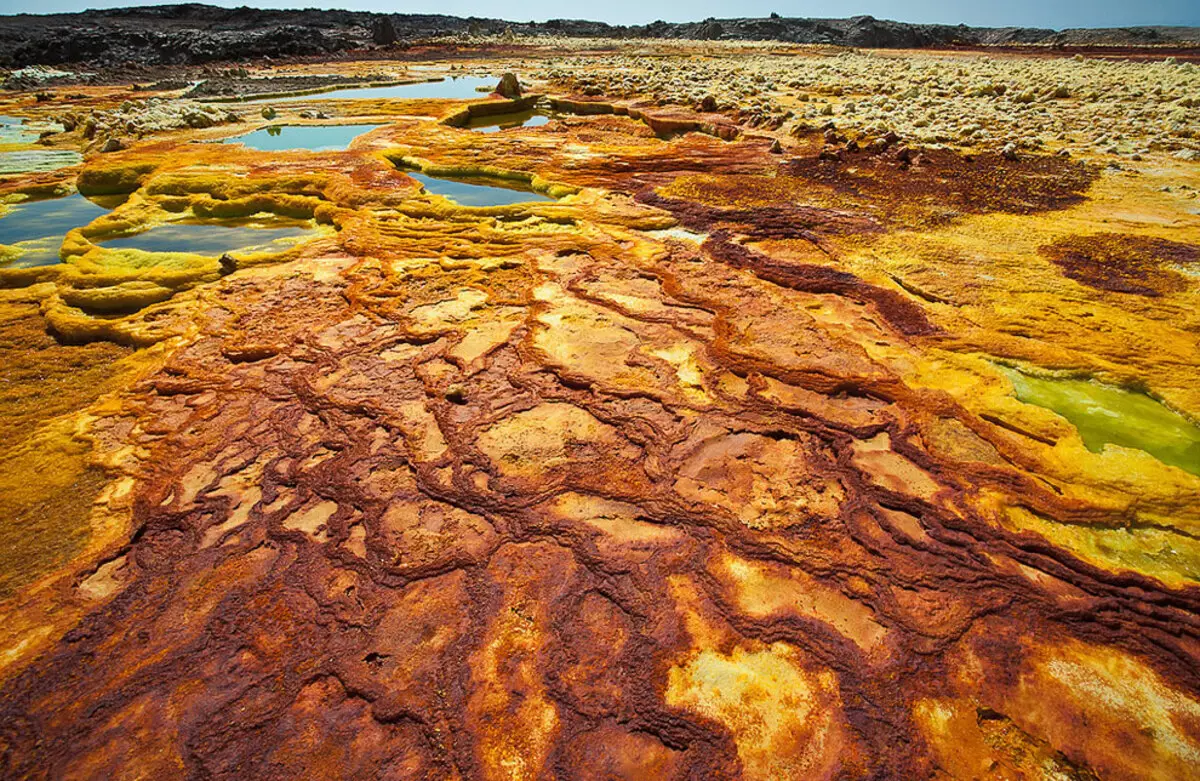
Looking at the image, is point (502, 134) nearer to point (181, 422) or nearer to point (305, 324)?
point (305, 324)

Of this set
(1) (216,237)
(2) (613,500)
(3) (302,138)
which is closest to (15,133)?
(3) (302,138)

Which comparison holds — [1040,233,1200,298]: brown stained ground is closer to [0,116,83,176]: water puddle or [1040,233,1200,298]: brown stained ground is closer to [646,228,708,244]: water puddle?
[646,228,708,244]: water puddle

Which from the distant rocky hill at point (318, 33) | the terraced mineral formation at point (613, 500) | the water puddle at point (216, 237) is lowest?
the terraced mineral formation at point (613, 500)

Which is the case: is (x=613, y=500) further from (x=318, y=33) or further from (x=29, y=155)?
(x=318, y=33)

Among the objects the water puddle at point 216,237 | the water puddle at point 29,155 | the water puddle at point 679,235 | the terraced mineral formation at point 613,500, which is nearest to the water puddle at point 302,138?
the water puddle at point 29,155

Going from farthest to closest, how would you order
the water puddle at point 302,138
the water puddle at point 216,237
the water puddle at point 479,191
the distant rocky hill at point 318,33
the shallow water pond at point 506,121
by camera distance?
1. the distant rocky hill at point 318,33
2. the shallow water pond at point 506,121
3. the water puddle at point 302,138
4. the water puddle at point 479,191
5. the water puddle at point 216,237

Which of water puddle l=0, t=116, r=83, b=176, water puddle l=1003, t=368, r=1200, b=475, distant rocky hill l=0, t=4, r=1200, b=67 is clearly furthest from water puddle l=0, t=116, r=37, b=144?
distant rocky hill l=0, t=4, r=1200, b=67

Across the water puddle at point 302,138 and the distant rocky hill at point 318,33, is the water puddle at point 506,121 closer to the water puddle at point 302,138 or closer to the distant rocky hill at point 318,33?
the water puddle at point 302,138
